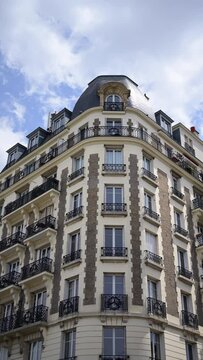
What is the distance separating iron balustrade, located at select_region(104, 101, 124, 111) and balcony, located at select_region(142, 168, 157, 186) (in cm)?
515

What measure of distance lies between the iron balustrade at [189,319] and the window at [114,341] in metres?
4.64

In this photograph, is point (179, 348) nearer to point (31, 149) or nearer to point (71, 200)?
point (71, 200)

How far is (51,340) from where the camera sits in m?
24.1

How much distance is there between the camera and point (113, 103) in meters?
31.7

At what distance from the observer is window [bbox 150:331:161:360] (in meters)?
22.9

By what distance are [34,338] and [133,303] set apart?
20.0 ft

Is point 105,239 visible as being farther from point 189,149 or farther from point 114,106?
point 189,149

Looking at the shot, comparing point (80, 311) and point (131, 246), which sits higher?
point (131, 246)

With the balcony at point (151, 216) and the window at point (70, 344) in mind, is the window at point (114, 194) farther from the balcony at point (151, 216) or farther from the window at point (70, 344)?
the window at point (70, 344)

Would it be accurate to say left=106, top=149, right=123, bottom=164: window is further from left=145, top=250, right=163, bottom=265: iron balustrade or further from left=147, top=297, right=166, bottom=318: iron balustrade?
left=147, top=297, right=166, bottom=318: iron balustrade

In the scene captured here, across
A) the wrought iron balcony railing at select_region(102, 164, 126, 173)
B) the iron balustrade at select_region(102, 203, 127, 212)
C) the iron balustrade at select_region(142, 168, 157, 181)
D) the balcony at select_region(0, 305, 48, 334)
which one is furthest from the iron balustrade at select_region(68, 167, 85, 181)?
the balcony at select_region(0, 305, 48, 334)

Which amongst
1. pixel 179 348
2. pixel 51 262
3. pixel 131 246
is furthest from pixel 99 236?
pixel 179 348

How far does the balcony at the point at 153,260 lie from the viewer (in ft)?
82.3

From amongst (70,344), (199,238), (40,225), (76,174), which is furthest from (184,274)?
(40,225)
